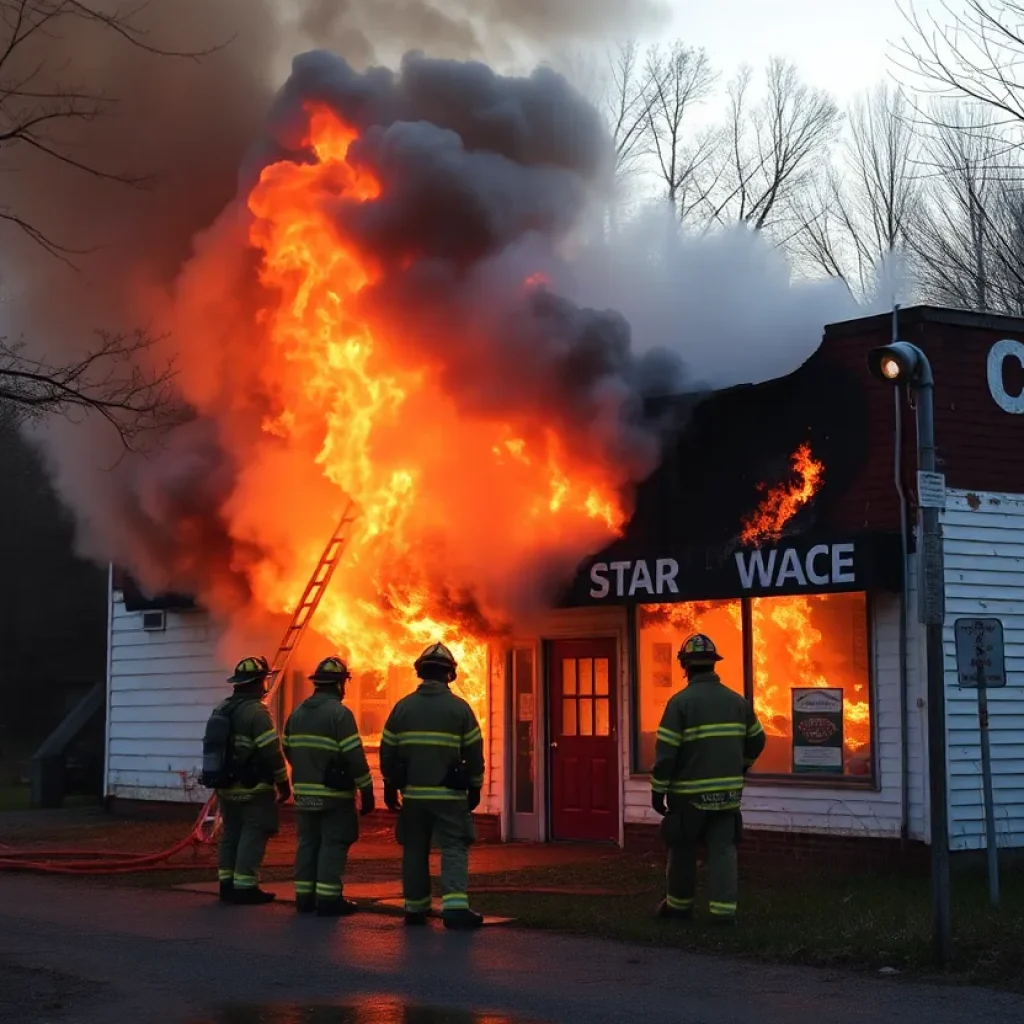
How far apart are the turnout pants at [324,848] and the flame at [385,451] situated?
4.24 metres

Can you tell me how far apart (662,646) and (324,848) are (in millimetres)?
4921

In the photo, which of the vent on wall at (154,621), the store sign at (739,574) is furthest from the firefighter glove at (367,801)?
the vent on wall at (154,621)

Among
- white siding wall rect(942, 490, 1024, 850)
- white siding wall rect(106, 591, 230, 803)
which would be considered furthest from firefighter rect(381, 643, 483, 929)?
white siding wall rect(106, 591, 230, 803)

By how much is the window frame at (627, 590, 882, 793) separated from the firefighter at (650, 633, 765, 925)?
2790mm

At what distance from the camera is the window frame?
508 inches

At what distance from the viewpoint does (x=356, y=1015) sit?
24.5 feet

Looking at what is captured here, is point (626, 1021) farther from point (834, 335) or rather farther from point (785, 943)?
point (834, 335)

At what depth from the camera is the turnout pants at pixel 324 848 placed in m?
10.8

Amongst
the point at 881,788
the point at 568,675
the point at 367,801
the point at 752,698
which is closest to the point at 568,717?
the point at 568,675

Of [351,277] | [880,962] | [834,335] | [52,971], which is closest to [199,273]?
[351,277]

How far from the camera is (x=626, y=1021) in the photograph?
24.0 ft

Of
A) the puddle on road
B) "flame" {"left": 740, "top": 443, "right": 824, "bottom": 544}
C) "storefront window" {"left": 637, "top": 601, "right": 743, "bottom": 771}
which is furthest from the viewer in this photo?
"storefront window" {"left": 637, "top": 601, "right": 743, "bottom": 771}

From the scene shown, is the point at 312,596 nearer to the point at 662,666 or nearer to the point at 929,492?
the point at 662,666

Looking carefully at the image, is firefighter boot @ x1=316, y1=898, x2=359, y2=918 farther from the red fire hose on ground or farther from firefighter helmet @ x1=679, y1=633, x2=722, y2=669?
the red fire hose on ground
